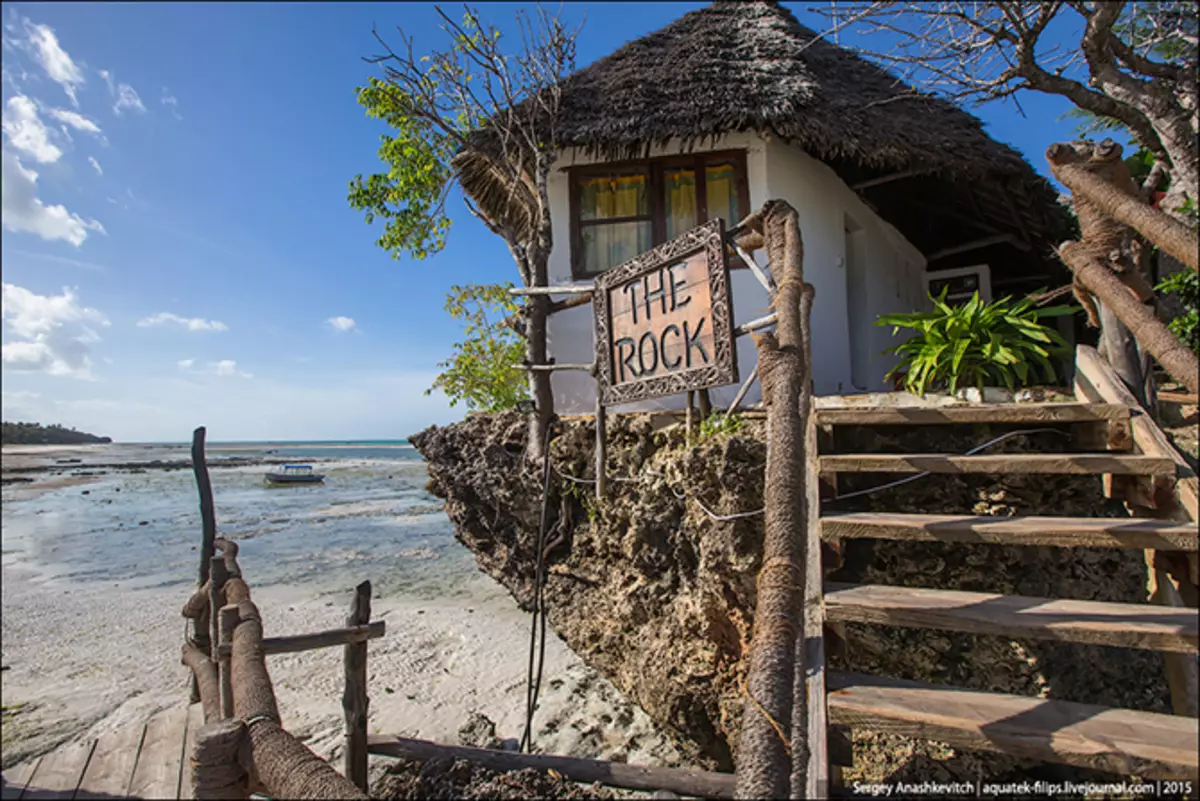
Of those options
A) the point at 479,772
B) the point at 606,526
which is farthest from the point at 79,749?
the point at 606,526

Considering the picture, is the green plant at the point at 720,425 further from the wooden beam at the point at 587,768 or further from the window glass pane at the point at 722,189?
the window glass pane at the point at 722,189

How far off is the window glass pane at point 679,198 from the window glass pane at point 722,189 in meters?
0.17

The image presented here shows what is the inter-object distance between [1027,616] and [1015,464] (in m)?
0.86

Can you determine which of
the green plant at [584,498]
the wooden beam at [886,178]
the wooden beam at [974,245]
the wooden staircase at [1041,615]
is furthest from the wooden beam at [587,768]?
the wooden beam at [974,245]

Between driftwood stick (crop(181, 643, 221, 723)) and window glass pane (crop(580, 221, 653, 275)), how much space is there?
4.72 m

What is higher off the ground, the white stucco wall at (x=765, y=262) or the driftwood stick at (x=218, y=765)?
the white stucco wall at (x=765, y=262)

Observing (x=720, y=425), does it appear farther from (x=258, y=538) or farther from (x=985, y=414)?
(x=258, y=538)

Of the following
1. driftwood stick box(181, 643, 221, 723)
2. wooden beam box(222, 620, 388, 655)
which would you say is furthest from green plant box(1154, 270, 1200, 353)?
driftwood stick box(181, 643, 221, 723)

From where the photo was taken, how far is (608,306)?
427 centimetres

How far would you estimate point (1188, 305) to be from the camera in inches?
266

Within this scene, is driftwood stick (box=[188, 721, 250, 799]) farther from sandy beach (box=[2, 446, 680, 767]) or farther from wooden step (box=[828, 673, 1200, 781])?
sandy beach (box=[2, 446, 680, 767])

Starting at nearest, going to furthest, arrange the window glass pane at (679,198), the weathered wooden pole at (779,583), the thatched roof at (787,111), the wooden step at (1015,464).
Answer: the weathered wooden pole at (779,583) < the wooden step at (1015,464) < the thatched roof at (787,111) < the window glass pane at (679,198)

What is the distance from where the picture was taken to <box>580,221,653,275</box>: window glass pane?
244 inches

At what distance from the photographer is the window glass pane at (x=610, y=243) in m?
6.19
